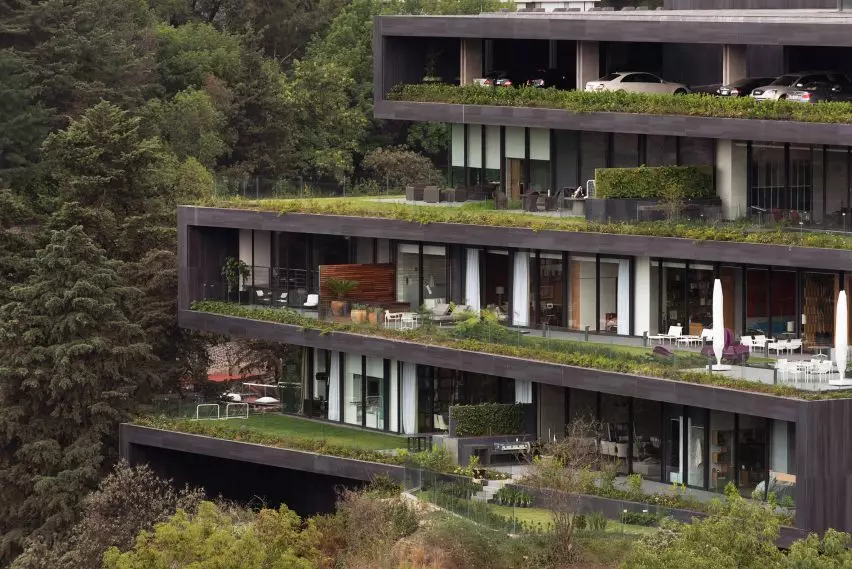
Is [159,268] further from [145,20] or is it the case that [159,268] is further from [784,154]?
[145,20]

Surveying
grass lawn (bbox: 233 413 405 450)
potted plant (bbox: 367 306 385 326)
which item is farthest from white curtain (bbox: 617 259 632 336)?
potted plant (bbox: 367 306 385 326)

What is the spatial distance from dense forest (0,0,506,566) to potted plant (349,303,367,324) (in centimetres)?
793

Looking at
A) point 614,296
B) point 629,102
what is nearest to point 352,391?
point 614,296

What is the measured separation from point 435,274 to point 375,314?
9.65ft

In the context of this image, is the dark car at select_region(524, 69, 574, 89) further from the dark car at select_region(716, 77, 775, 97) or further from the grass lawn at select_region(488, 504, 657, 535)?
the grass lawn at select_region(488, 504, 657, 535)

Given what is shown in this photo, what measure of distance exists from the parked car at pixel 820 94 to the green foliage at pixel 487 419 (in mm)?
12887

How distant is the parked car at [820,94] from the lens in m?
76.2

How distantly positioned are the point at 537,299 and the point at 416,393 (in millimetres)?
5208

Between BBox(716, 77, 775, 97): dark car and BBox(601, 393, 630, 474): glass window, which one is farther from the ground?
BBox(716, 77, 775, 97): dark car

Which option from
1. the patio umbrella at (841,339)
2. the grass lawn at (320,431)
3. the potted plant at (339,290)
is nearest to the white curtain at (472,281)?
the potted plant at (339,290)

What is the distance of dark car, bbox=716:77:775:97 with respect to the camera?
78.4m

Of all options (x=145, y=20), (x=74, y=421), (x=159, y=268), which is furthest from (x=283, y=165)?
(x=74, y=421)

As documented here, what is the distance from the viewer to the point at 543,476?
229 feet

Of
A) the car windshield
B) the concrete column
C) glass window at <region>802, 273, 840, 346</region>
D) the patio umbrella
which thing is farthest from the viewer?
the concrete column
